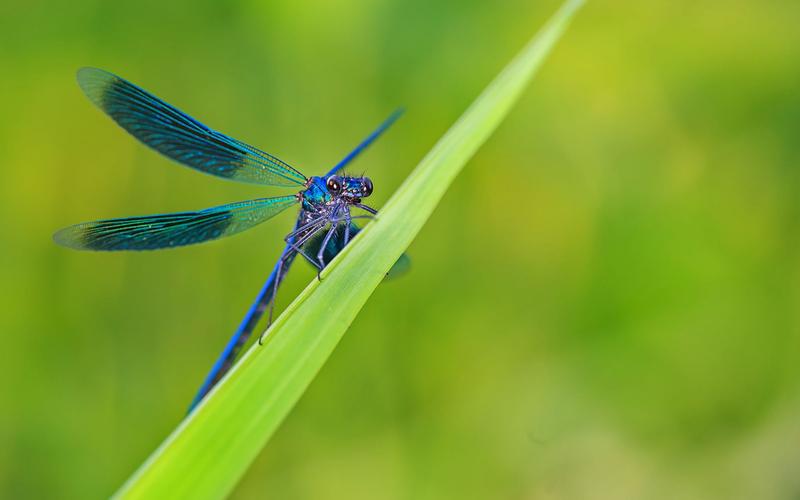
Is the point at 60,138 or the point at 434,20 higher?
the point at 434,20

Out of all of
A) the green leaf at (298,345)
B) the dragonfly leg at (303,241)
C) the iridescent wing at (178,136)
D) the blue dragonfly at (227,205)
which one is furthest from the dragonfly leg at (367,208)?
the green leaf at (298,345)

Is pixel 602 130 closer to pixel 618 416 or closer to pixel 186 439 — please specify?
pixel 618 416

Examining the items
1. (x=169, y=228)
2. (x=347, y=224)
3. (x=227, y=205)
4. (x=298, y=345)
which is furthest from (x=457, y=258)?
(x=298, y=345)

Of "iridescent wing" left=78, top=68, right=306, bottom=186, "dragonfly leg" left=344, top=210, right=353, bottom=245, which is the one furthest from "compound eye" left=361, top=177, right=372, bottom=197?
"iridescent wing" left=78, top=68, right=306, bottom=186

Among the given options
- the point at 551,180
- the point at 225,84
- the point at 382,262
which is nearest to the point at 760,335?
the point at 551,180

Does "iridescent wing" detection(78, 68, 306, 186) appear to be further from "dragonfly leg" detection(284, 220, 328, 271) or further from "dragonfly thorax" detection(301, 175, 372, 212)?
"dragonfly leg" detection(284, 220, 328, 271)
